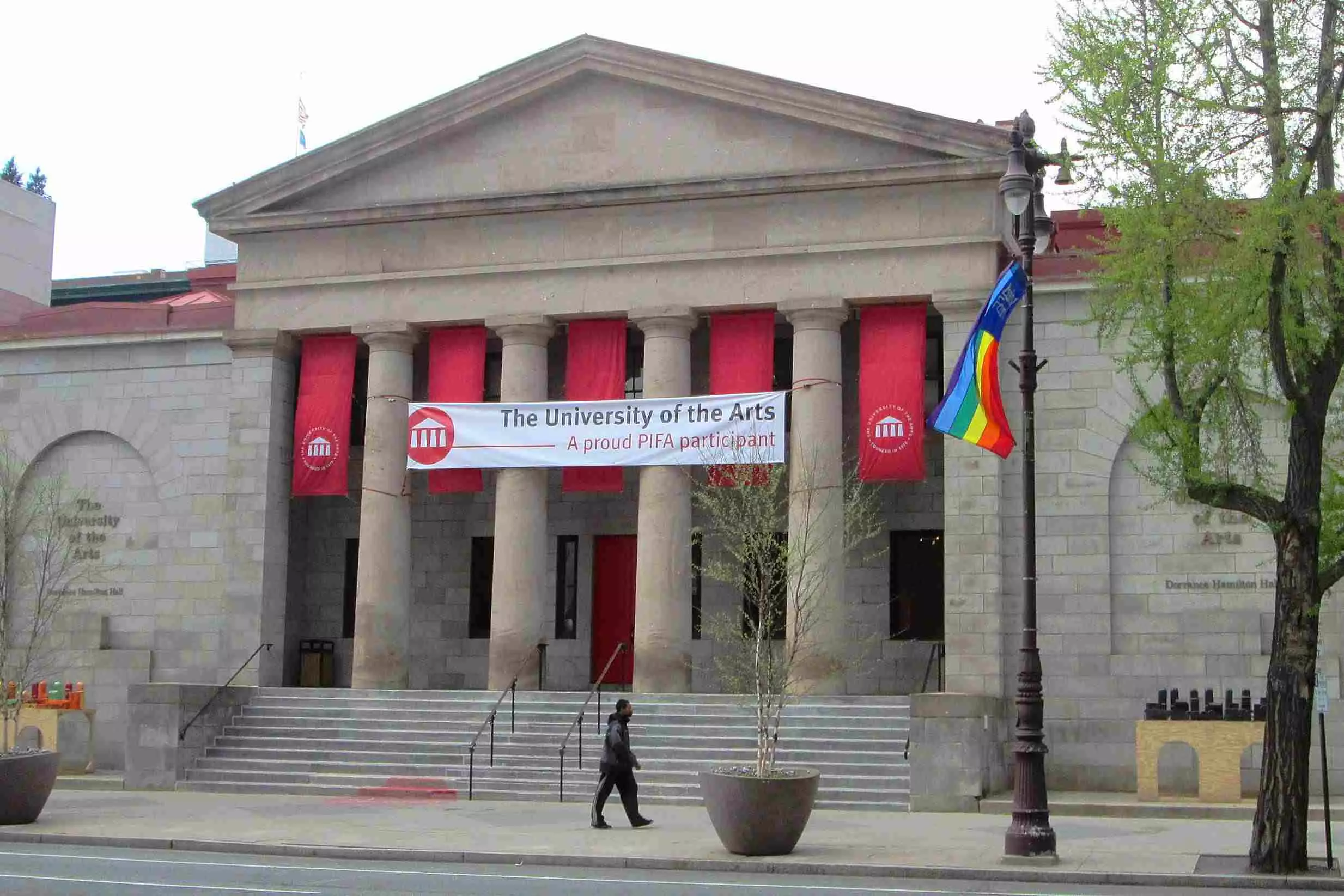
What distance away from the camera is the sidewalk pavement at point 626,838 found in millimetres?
17453

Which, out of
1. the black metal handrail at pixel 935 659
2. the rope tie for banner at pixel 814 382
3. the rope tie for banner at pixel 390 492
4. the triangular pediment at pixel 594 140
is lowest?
the black metal handrail at pixel 935 659

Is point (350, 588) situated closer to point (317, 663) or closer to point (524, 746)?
point (317, 663)

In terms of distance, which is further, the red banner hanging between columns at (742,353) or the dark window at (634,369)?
the dark window at (634,369)

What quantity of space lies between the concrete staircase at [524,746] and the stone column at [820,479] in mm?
975

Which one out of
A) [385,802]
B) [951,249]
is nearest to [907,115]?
[951,249]

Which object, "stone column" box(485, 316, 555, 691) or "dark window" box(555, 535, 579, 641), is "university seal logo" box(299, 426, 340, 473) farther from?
"dark window" box(555, 535, 579, 641)

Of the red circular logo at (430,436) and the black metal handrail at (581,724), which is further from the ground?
the red circular logo at (430,436)

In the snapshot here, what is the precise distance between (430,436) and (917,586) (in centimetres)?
1045

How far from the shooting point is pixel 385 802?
83.1 ft

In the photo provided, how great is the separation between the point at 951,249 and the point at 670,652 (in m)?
9.11

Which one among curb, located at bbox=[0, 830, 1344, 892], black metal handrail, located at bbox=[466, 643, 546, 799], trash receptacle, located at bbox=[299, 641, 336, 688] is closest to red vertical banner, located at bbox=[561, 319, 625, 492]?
black metal handrail, located at bbox=[466, 643, 546, 799]

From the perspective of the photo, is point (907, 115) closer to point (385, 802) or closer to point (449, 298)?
point (449, 298)

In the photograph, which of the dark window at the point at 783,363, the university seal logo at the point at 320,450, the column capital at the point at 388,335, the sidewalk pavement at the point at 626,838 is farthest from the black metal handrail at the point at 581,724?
the column capital at the point at 388,335

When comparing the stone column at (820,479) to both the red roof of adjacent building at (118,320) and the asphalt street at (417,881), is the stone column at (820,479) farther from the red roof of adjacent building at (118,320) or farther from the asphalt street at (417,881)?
the red roof of adjacent building at (118,320)
